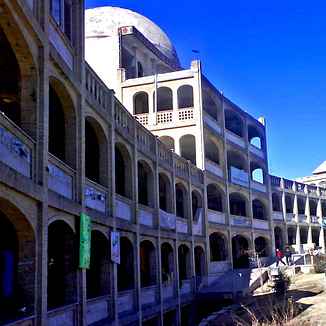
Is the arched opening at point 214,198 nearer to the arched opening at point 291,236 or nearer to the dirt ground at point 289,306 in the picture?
the dirt ground at point 289,306

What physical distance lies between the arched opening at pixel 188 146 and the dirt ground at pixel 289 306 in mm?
10935

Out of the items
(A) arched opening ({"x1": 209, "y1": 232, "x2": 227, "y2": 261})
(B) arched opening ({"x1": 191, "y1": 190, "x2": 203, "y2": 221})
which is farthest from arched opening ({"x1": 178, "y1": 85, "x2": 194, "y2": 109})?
(A) arched opening ({"x1": 209, "y1": 232, "x2": 227, "y2": 261})

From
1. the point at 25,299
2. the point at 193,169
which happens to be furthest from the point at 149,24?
the point at 25,299

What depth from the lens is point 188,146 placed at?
36.2m

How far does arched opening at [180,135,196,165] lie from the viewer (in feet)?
113

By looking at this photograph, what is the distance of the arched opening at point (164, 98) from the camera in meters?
35.3

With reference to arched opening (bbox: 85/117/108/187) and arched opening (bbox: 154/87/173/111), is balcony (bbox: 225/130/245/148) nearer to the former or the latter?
arched opening (bbox: 154/87/173/111)

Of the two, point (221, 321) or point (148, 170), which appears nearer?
point (221, 321)

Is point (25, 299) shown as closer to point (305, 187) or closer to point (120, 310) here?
point (120, 310)

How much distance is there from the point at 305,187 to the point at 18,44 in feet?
142

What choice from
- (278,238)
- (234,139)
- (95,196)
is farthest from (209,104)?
(95,196)

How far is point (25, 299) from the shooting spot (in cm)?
1171

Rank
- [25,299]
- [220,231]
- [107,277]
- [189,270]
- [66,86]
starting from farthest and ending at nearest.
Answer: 1. [220,231]
2. [189,270]
3. [107,277]
4. [66,86]
5. [25,299]

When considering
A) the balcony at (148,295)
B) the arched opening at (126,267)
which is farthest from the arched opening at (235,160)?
the arched opening at (126,267)
